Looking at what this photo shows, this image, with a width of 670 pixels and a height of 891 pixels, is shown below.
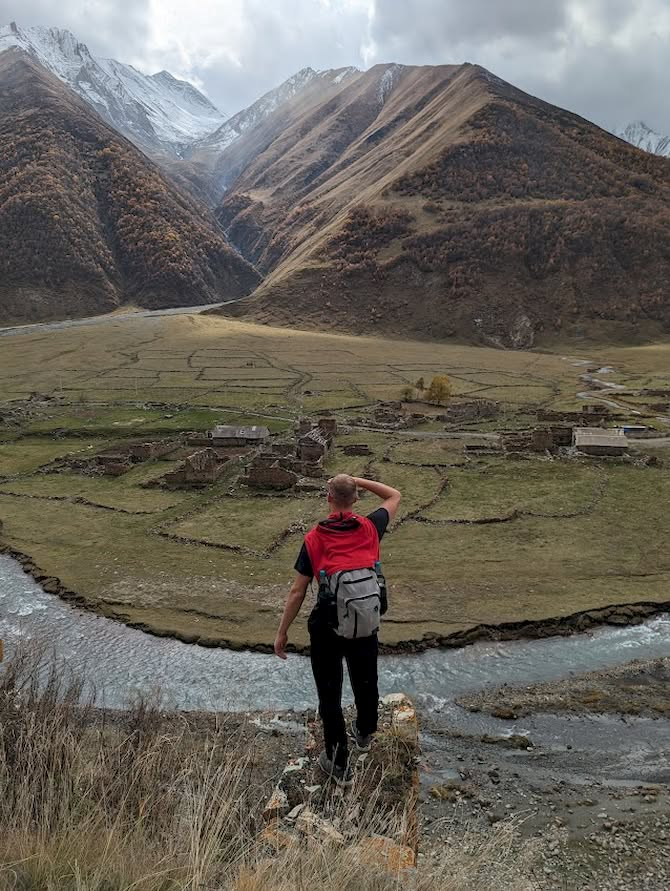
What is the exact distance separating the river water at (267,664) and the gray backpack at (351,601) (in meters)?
10.9

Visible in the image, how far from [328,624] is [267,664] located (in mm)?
13057

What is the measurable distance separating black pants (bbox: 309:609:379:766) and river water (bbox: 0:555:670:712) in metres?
9.63

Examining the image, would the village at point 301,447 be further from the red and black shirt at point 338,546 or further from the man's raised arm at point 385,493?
the red and black shirt at point 338,546

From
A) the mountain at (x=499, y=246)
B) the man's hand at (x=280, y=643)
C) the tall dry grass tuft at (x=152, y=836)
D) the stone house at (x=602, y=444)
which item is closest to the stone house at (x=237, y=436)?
the stone house at (x=602, y=444)

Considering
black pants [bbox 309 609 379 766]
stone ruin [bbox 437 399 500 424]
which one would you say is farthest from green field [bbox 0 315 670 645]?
black pants [bbox 309 609 379 766]

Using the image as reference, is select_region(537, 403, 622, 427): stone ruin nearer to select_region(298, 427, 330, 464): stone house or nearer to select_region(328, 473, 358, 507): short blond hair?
select_region(298, 427, 330, 464): stone house

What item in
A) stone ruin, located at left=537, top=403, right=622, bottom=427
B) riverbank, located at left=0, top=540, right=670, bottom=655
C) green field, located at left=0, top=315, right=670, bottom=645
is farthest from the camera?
stone ruin, located at left=537, top=403, right=622, bottom=427

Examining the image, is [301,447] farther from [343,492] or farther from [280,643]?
[343,492]

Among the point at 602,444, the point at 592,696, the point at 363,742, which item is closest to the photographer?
the point at 363,742

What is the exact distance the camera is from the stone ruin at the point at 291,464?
3619 cm

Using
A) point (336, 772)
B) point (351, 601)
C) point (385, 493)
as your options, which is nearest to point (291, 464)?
point (385, 493)

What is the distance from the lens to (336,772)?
25.5ft

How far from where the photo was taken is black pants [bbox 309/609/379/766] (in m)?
7.48

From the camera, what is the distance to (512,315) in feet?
409
